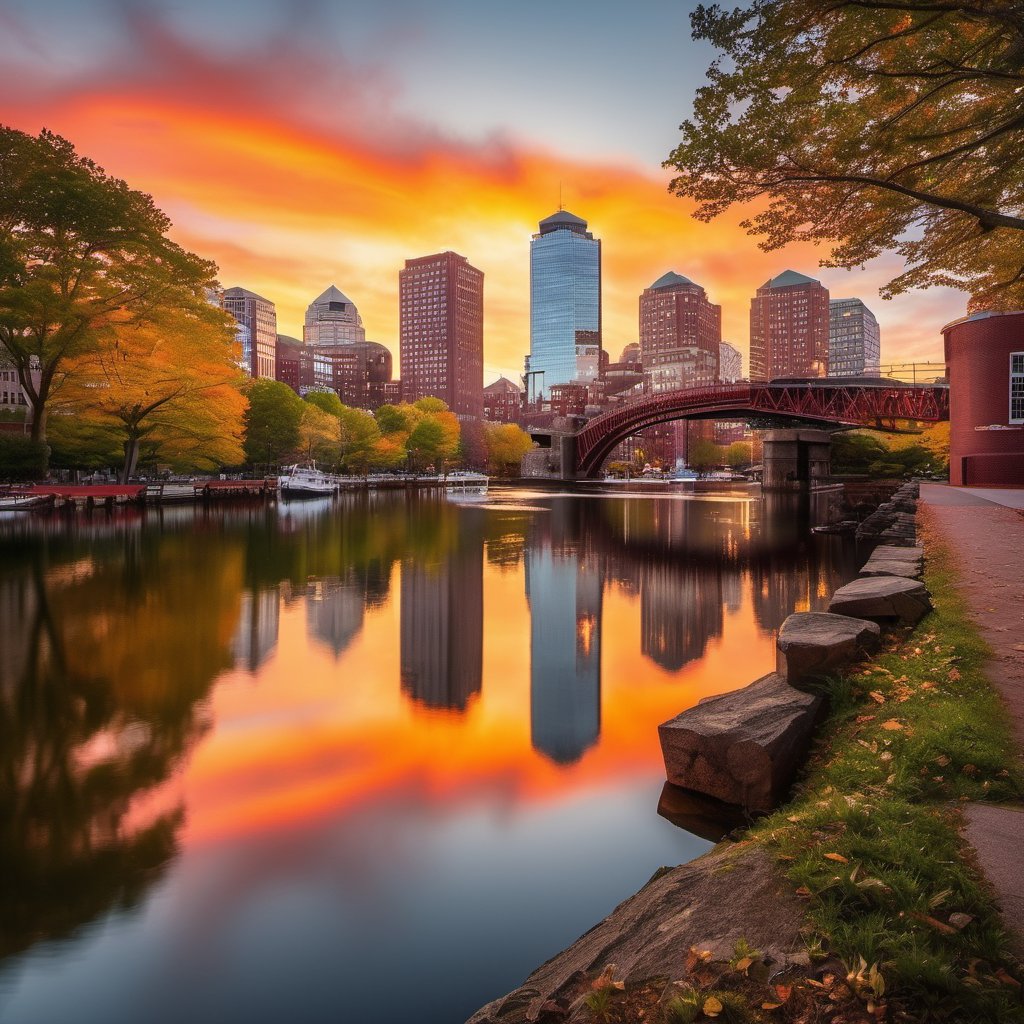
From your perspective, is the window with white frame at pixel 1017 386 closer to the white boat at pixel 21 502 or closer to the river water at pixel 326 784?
the river water at pixel 326 784

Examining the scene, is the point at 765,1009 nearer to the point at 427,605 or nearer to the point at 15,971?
the point at 15,971

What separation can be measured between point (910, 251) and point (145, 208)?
32.8 metres

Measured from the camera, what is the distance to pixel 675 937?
2963mm

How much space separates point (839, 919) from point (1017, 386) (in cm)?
3907

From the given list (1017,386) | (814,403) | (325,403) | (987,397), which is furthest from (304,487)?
(1017,386)

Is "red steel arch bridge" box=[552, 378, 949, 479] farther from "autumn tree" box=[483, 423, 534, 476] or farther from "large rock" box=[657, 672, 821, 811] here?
"autumn tree" box=[483, 423, 534, 476]

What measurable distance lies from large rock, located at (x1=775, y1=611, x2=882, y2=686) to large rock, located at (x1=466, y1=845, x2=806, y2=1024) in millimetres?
3007

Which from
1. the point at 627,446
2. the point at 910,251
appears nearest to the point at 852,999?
the point at 910,251

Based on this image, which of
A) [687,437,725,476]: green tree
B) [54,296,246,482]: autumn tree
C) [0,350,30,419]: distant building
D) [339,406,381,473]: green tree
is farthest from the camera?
[687,437,725,476]: green tree

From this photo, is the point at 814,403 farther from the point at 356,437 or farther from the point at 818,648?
the point at 356,437

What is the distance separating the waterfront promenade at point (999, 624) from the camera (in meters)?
3.00

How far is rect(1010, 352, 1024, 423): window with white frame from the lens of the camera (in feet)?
109

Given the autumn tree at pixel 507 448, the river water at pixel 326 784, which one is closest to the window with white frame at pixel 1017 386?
the river water at pixel 326 784

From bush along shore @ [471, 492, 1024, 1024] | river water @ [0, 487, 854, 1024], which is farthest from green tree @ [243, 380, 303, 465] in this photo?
bush along shore @ [471, 492, 1024, 1024]
